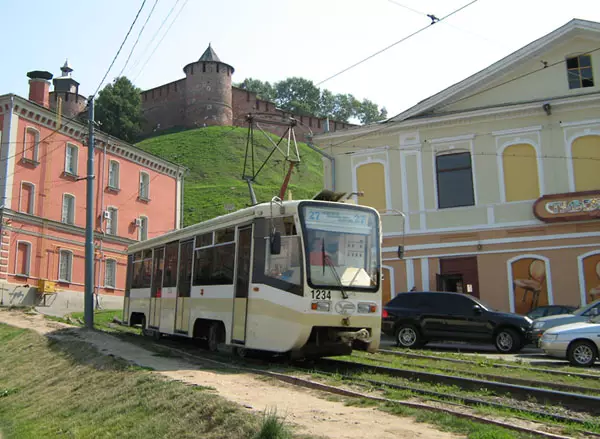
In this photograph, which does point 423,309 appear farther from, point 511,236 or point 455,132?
point 455,132

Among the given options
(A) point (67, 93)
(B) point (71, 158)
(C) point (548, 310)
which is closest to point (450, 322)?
(C) point (548, 310)

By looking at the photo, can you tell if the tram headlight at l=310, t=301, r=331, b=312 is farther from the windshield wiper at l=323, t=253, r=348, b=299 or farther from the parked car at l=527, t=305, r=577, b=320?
the parked car at l=527, t=305, r=577, b=320

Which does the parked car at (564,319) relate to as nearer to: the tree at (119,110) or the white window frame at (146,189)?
the white window frame at (146,189)

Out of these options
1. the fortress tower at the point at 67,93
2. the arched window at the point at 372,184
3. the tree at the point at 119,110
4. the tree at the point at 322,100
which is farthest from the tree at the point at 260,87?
the arched window at the point at 372,184

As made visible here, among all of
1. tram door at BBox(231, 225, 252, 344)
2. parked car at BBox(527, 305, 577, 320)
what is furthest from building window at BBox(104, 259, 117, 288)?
tram door at BBox(231, 225, 252, 344)

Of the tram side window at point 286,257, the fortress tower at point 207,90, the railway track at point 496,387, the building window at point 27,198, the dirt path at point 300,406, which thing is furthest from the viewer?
the fortress tower at point 207,90

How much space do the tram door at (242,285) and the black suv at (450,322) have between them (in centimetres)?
670

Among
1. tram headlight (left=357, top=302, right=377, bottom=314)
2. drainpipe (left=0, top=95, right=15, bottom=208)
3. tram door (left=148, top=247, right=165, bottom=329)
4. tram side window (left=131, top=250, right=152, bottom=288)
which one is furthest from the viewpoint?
drainpipe (left=0, top=95, right=15, bottom=208)

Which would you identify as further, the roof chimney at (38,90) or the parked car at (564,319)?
the roof chimney at (38,90)

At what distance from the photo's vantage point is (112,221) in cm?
4275

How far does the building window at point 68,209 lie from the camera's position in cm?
3806

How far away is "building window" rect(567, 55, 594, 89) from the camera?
24.0m

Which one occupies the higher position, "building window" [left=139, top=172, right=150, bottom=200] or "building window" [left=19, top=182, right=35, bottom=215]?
"building window" [left=139, top=172, right=150, bottom=200]

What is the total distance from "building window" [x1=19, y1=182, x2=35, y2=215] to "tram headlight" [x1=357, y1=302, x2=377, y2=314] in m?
28.3
